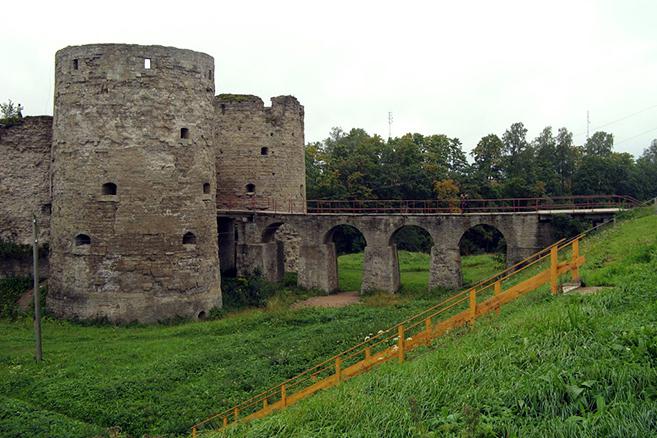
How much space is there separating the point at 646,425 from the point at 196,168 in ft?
63.0

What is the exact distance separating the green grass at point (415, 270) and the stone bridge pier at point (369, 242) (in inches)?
59.6

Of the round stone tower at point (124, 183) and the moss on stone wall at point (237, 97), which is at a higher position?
the moss on stone wall at point (237, 97)

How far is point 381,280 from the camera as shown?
26.5 metres

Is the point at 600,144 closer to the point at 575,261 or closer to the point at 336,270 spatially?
the point at 336,270

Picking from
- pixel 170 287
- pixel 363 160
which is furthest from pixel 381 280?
pixel 363 160

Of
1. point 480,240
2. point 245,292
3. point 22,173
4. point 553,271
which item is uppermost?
point 22,173

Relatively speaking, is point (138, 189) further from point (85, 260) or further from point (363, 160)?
point (363, 160)

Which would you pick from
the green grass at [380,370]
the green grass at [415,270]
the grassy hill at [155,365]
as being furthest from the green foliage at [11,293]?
the green grass at [415,270]

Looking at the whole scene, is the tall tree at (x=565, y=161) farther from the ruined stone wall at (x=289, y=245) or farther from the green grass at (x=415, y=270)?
the ruined stone wall at (x=289, y=245)

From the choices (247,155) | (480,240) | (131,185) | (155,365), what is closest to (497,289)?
(155,365)

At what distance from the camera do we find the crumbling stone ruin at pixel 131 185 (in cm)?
2108

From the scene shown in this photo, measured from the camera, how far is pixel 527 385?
6641 mm

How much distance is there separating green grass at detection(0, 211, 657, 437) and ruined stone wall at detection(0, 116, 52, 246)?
584cm

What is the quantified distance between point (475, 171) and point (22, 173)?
112 feet
